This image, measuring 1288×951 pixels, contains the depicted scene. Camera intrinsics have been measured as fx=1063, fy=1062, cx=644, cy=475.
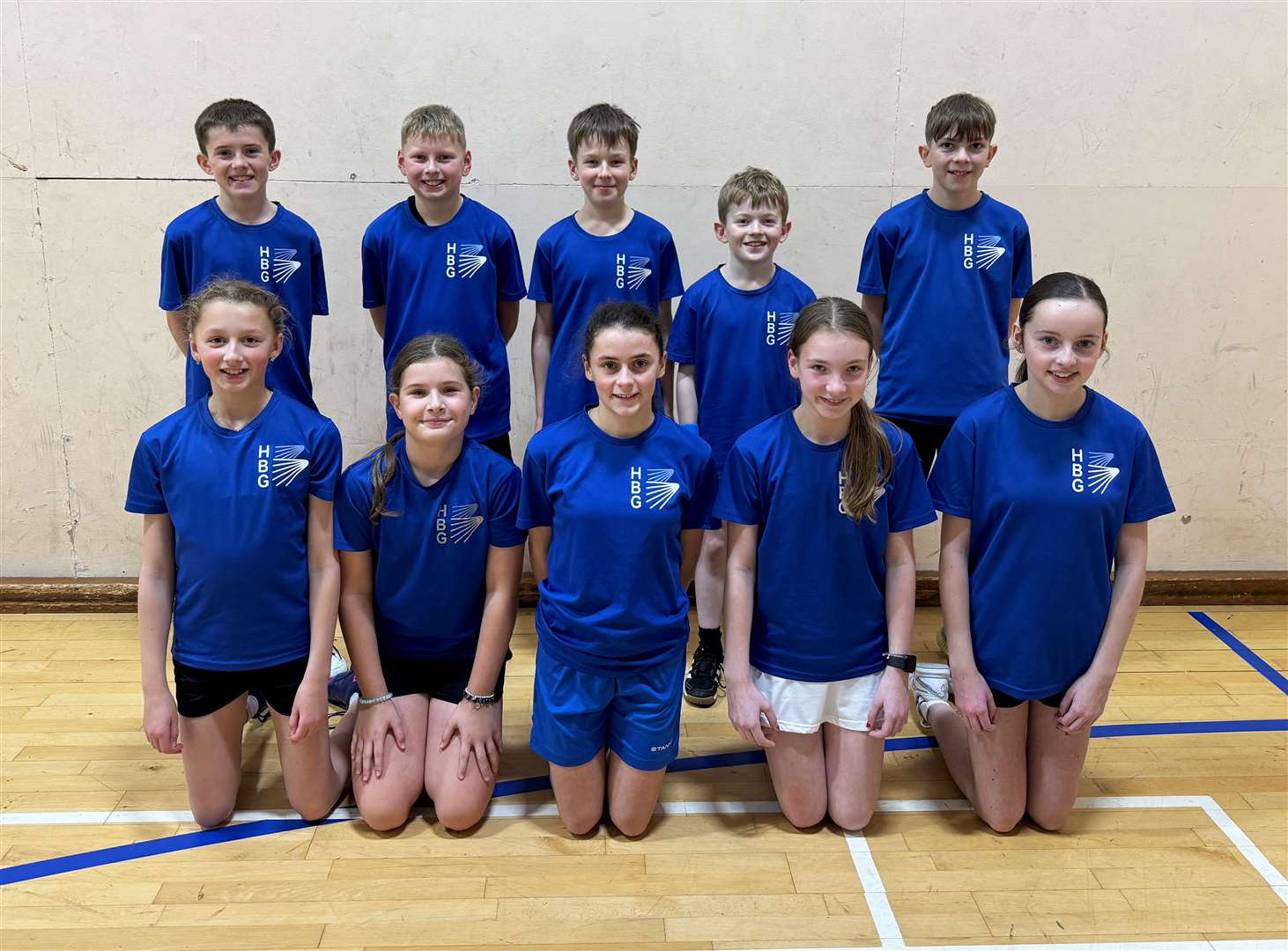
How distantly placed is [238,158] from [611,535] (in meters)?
1.82

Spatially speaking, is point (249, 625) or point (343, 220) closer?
point (249, 625)

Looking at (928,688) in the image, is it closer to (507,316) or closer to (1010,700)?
(1010,700)

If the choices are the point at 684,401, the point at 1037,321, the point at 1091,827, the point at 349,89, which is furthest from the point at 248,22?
the point at 1091,827

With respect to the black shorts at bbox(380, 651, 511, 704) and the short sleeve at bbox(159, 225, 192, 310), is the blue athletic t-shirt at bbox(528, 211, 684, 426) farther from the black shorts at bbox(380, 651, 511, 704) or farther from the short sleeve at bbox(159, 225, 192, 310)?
the short sleeve at bbox(159, 225, 192, 310)

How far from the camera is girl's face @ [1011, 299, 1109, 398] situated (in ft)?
9.04

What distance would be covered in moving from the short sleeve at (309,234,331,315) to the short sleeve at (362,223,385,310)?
15cm

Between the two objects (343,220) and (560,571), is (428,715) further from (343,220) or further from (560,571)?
(343,220)

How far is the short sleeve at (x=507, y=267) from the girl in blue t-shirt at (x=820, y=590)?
49.9 inches

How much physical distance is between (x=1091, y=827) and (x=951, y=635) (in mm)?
700

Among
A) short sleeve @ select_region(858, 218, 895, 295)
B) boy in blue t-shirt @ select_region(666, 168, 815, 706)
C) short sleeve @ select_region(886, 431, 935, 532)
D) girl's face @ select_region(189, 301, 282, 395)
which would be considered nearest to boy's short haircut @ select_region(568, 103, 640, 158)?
boy in blue t-shirt @ select_region(666, 168, 815, 706)

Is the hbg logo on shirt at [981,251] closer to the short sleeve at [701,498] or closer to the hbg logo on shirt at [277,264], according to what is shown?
the short sleeve at [701,498]

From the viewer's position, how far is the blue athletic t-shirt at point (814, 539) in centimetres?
288

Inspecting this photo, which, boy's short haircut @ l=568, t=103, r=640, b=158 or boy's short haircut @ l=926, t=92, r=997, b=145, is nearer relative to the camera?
boy's short haircut @ l=926, t=92, r=997, b=145

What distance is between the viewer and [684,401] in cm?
365
